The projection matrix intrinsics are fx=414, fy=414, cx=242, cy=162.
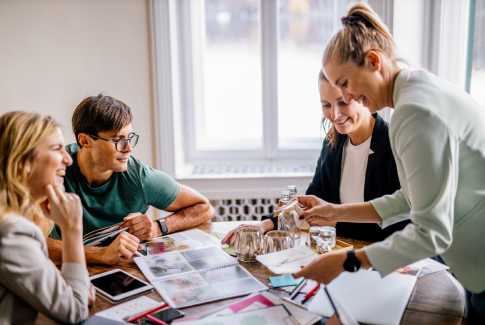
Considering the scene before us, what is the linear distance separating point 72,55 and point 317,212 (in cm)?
203

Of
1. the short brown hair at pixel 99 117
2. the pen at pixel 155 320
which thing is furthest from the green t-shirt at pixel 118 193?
the pen at pixel 155 320

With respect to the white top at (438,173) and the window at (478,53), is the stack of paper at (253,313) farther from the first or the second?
the window at (478,53)

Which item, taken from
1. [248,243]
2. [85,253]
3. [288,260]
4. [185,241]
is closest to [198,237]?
[185,241]

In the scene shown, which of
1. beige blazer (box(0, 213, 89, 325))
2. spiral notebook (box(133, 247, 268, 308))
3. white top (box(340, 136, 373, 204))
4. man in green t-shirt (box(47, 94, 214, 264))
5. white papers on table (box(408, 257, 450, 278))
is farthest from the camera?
white top (box(340, 136, 373, 204))

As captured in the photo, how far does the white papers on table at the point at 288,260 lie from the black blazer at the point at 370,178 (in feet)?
1.45

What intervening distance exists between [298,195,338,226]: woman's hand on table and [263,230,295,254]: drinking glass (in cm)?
13

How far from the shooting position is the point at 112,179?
5.88ft

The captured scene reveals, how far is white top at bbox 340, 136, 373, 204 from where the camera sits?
1833 mm

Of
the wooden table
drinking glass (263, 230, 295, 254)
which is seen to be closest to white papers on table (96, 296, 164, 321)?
the wooden table

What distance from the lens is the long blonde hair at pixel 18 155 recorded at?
0.98 m

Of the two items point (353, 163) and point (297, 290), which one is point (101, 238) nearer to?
point (297, 290)

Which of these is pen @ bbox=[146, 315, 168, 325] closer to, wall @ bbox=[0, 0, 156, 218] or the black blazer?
the black blazer

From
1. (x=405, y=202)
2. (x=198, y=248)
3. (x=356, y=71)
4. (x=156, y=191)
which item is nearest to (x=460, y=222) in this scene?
(x=405, y=202)

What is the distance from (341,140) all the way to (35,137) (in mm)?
1317
